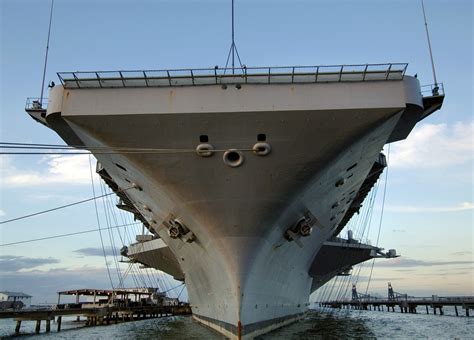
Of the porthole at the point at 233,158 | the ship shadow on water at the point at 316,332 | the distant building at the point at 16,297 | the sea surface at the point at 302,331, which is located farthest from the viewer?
the distant building at the point at 16,297

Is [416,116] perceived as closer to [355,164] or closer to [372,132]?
[372,132]

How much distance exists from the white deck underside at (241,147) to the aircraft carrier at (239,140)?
0.02 metres

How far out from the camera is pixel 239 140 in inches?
339

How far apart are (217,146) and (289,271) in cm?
615

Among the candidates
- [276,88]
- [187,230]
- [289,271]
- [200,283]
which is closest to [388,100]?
[276,88]

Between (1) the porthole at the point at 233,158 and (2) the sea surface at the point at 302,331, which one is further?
(2) the sea surface at the point at 302,331

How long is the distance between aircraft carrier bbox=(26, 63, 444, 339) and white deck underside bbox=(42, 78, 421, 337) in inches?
0.9

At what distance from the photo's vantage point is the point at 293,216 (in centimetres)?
997

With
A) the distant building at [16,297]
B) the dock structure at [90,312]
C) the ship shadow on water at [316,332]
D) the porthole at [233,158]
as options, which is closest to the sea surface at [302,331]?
the ship shadow on water at [316,332]

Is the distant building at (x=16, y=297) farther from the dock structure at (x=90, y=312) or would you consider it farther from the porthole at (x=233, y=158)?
the porthole at (x=233, y=158)

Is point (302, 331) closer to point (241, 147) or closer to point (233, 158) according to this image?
point (233, 158)

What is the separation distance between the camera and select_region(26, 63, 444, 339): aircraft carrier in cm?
835

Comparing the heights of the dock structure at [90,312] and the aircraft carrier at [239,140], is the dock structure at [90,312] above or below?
below

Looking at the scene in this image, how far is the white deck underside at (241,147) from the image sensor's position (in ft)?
27.3
